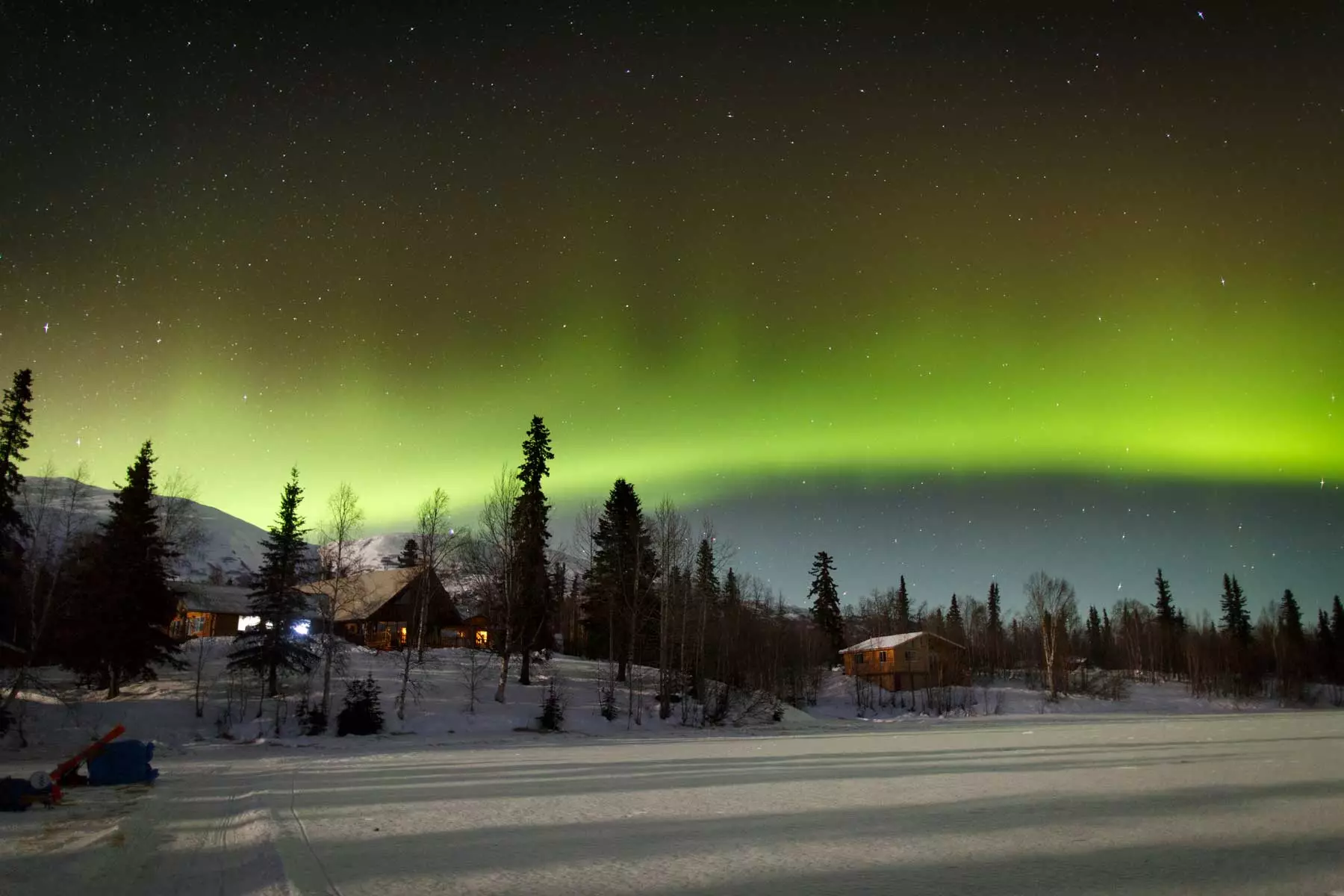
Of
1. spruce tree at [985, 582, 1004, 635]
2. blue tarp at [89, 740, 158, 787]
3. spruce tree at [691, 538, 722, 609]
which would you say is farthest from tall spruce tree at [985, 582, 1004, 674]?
blue tarp at [89, 740, 158, 787]

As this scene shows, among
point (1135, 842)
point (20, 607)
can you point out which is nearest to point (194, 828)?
point (1135, 842)

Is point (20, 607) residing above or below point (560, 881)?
above

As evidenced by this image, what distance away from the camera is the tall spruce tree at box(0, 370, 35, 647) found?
32.0 meters

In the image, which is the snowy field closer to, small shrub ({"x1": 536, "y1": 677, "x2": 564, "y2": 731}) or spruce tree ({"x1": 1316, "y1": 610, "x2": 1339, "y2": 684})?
small shrub ({"x1": 536, "y1": 677, "x2": 564, "y2": 731})

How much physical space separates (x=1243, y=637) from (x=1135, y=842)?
133074 millimetres

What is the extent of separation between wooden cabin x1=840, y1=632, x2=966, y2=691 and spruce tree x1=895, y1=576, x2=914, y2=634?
42243 mm

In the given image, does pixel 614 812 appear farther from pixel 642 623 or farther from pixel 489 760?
pixel 642 623

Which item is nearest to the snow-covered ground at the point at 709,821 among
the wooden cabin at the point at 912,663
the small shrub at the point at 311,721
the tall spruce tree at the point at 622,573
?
the small shrub at the point at 311,721

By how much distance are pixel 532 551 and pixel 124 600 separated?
21.2 metres

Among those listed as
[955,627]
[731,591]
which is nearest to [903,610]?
[955,627]

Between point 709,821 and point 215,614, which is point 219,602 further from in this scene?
point 709,821

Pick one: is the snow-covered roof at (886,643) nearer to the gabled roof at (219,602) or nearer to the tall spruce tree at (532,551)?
the tall spruce tree at (532,551)

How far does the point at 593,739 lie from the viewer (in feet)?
117

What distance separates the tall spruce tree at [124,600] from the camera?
37812mm
